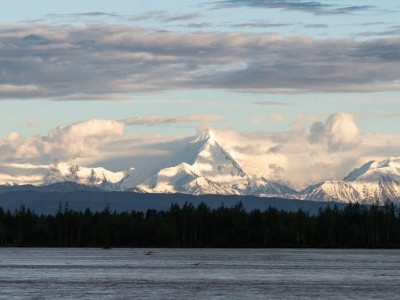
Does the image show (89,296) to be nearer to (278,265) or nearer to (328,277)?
(328,277)

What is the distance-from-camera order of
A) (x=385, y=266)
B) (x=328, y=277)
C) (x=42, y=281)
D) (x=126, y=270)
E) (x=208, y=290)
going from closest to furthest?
(x=208, y=290), (x=42, y=281), (x=328, y=277), (x=126, y=270), (x=385, y=266)

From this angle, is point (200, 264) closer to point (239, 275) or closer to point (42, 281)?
point (239, 275)

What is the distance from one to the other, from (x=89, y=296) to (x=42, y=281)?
25.5 metres

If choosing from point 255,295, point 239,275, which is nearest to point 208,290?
point 255,295

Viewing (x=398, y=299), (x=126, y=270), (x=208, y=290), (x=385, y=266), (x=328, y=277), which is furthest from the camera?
(x=385, y=266)

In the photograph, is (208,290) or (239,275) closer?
(208,290)

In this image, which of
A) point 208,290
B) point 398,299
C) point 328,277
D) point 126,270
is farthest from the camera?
point 126,270

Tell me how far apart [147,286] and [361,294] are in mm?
25627

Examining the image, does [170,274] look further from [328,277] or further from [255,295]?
[255,295]

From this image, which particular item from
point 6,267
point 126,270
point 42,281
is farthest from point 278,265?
point 42,281

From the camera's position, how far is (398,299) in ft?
396

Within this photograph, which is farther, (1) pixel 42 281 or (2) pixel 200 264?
(2) pixel 200 264

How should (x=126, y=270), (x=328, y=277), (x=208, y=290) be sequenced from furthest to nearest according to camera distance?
(x=126, y=270)
(x=328, y=277)
(x=208, y=290)

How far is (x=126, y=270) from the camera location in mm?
173375
